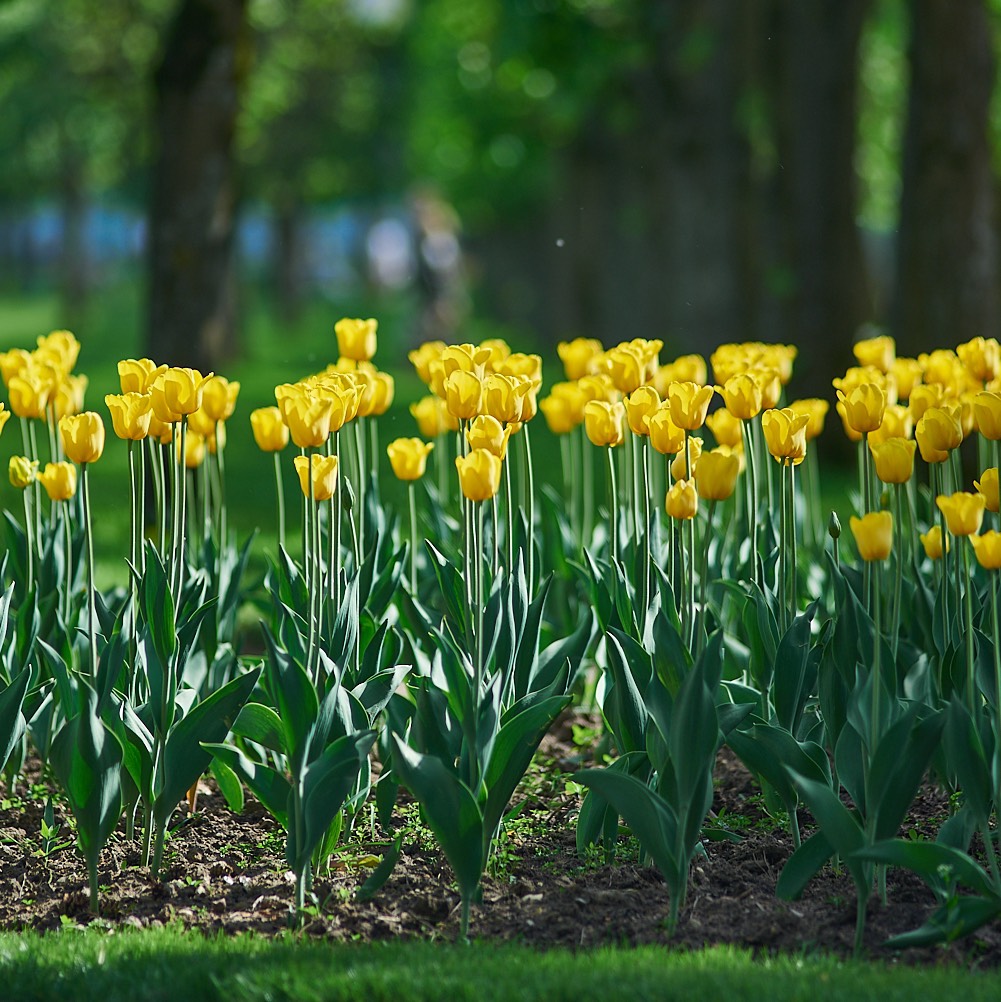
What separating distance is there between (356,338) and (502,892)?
174 centimetres

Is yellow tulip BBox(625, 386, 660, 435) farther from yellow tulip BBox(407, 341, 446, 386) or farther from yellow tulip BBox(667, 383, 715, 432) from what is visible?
yellow tulip BBox(407, 341, 446, 386)

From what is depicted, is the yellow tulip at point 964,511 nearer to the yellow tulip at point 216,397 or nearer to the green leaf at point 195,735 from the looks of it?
the green leaf at point 195,735

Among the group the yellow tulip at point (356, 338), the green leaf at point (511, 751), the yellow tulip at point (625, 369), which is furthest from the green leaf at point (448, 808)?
the yellow tulip at point (356, 338)

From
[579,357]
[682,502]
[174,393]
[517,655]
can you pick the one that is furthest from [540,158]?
[682,502]

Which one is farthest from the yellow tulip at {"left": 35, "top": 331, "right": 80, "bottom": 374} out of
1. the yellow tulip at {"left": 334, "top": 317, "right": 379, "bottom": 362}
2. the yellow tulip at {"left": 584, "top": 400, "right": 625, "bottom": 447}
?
the yellow tulip at {"left": 584, "top": 400, "right": 625, "bottom": 447}

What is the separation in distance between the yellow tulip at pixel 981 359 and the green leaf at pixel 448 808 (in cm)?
196

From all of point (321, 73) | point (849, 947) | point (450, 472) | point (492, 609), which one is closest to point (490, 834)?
point (492, 609)

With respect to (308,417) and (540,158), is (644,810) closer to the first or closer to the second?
(308,417)

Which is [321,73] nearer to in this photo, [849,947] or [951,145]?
[951,145]

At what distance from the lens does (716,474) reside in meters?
3.36

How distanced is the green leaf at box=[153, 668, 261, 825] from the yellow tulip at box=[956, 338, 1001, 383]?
2.16 metres

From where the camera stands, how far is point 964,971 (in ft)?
9.77

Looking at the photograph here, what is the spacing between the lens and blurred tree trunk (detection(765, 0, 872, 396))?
11.4m

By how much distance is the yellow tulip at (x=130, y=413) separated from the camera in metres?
3.54
